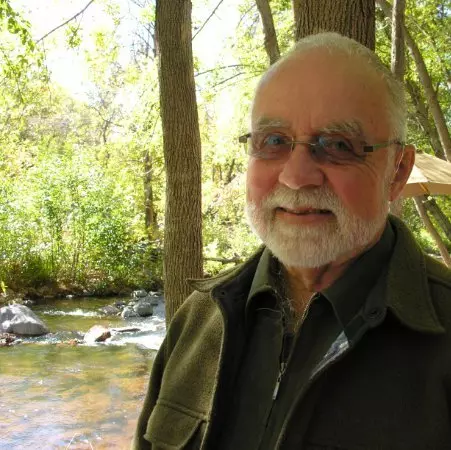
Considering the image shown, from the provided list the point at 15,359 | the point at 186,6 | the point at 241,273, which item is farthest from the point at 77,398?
the point at 241,273

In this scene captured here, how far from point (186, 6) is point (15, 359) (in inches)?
291

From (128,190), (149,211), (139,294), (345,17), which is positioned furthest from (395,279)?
(149,211)

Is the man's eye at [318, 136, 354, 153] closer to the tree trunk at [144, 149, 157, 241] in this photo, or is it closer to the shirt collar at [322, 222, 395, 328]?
the shirt collar at [322, 222, 395, 328]

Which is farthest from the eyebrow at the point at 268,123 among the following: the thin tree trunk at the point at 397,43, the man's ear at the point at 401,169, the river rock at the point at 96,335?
the river rock at the point at 96,335

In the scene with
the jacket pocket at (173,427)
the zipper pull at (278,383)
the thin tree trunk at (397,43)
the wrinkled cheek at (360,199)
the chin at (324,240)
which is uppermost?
the thin tree trunk at (397,43)

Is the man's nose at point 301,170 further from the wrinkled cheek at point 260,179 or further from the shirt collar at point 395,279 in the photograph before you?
the shirt collar at point 395,279

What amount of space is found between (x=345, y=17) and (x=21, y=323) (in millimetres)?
10104

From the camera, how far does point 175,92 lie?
453cm

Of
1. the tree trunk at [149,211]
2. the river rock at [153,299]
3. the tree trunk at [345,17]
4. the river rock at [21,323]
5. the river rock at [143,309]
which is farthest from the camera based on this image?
the tree trunk at [149,211]

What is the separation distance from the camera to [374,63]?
4.99 feet

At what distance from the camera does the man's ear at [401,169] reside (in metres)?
1.59

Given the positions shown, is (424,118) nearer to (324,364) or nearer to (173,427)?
(173,427)

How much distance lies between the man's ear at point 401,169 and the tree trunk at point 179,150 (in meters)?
2.92

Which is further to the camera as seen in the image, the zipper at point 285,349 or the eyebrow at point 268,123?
the eyebrow at point 268,123
